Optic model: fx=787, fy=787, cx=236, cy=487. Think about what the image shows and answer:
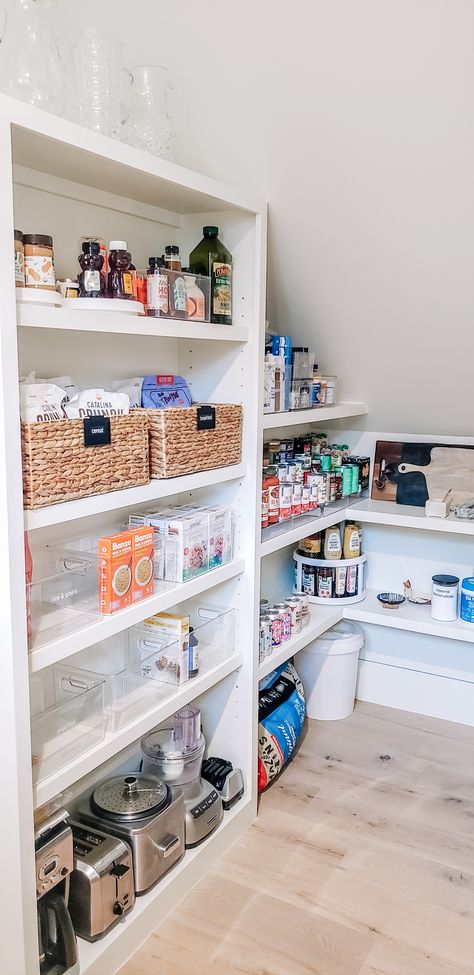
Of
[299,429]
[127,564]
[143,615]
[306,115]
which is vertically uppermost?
[306,115]

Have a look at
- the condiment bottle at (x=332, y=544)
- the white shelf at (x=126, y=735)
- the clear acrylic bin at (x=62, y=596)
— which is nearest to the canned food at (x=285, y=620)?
the white shelf at (x=126, y=735)

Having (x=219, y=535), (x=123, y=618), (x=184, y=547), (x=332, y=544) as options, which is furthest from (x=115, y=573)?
(x=332, y=544)

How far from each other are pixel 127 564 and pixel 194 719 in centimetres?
65

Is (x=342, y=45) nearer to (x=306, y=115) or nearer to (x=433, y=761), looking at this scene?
(x=306, y=115)

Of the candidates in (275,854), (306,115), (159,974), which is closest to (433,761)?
(275,854)

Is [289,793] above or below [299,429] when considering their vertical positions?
below

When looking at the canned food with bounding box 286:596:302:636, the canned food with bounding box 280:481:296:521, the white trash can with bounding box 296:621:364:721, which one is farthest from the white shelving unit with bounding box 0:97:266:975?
the white trash can with bounding box 296:621:364:721

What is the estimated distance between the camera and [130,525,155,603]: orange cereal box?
5.63 ft

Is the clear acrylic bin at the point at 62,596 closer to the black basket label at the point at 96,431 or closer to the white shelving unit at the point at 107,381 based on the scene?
the white shelving unit at the point at 107,381

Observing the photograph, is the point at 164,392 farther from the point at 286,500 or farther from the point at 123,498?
the point at 286,500

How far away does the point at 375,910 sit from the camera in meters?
1.92

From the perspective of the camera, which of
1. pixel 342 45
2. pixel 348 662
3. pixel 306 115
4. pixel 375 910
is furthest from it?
pixel 348 662

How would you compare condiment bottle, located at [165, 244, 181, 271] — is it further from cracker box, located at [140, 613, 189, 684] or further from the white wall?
cracker box, located at [140, 613, 189, 684]

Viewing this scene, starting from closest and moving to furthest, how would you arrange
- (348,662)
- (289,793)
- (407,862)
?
1. (407,862)
2. (289,793)
3. (348,662)
